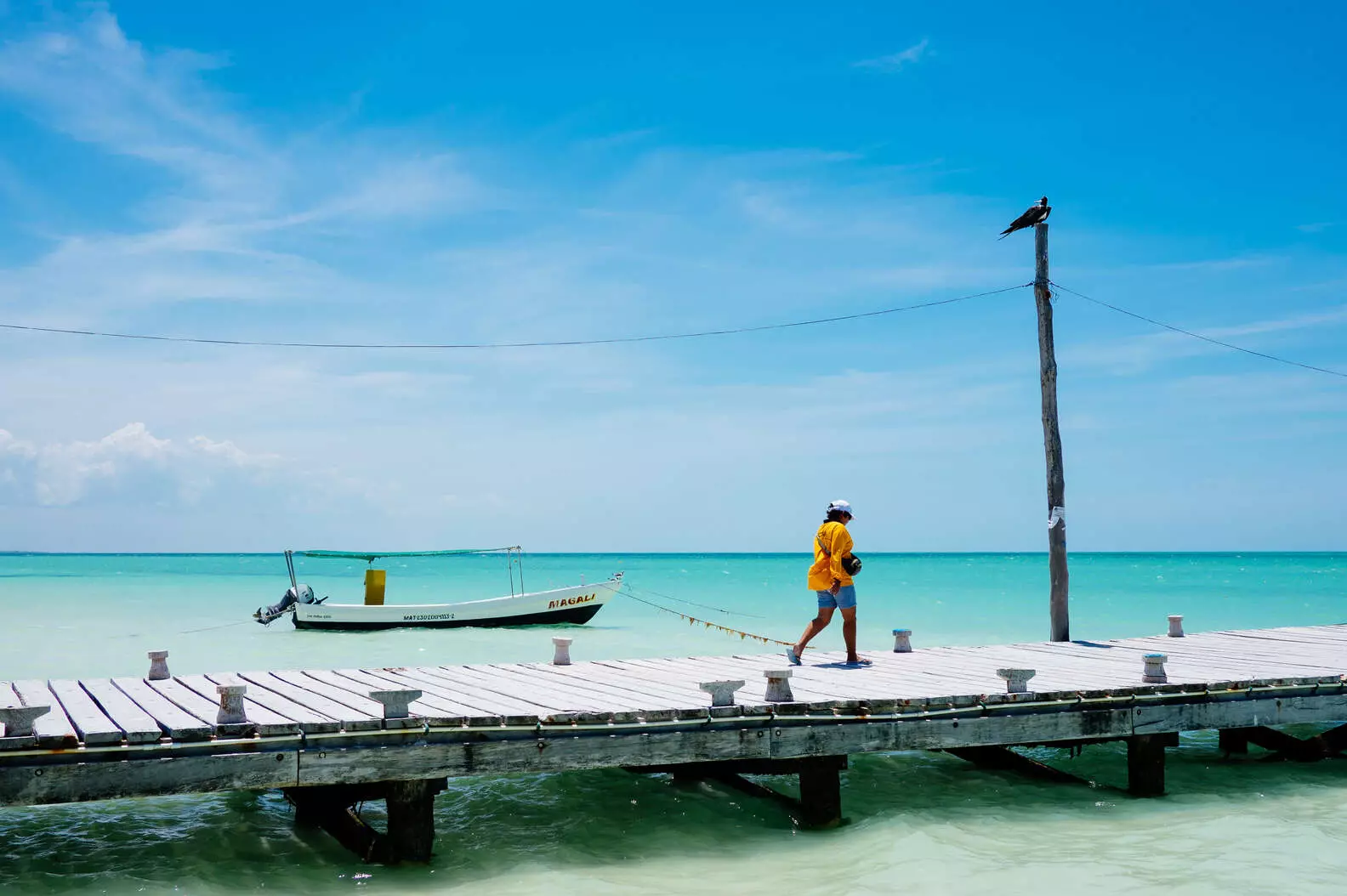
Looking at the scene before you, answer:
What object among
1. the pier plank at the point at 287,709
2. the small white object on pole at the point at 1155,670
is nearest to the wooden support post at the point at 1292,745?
the small white object on pole at the point at 1155,670

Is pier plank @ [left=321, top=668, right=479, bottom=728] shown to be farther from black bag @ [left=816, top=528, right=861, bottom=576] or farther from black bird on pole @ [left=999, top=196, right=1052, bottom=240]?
black bird on pole @ [left=999, top=196, right=1052, bottom=240]

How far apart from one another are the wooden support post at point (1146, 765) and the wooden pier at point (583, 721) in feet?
0.05

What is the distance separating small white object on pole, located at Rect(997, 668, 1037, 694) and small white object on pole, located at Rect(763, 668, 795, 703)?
192cm

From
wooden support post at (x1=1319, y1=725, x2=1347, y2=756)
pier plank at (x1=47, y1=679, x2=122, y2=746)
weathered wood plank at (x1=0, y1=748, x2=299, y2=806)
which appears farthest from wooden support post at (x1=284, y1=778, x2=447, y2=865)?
wooden support post at (x1=1319, y1=725, x2=1347, y2=756)

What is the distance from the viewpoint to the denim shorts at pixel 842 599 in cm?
1122

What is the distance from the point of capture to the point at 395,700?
299 inches

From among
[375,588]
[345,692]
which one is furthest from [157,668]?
[375,588]

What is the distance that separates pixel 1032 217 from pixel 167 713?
11928 mm

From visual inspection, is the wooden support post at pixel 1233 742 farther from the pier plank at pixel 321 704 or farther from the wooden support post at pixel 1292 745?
the pier plank at pixel 321 704

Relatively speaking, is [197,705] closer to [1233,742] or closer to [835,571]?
[835,571]

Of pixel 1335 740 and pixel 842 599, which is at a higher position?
pixel 842 599

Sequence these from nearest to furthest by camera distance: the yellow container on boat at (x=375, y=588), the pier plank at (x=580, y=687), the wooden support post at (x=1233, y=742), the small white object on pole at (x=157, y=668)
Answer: the pier plank at (x=580, y=687) → the small white object on pole at (x=157, y=668) → the wooden support post at (x=1233, y=742) → the yellow container on boat at (x=375, y=588)

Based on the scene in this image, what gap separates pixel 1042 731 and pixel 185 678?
7.52 metres

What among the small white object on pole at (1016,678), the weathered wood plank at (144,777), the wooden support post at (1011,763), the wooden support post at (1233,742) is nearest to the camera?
the weathered wood plank at (144,777)
